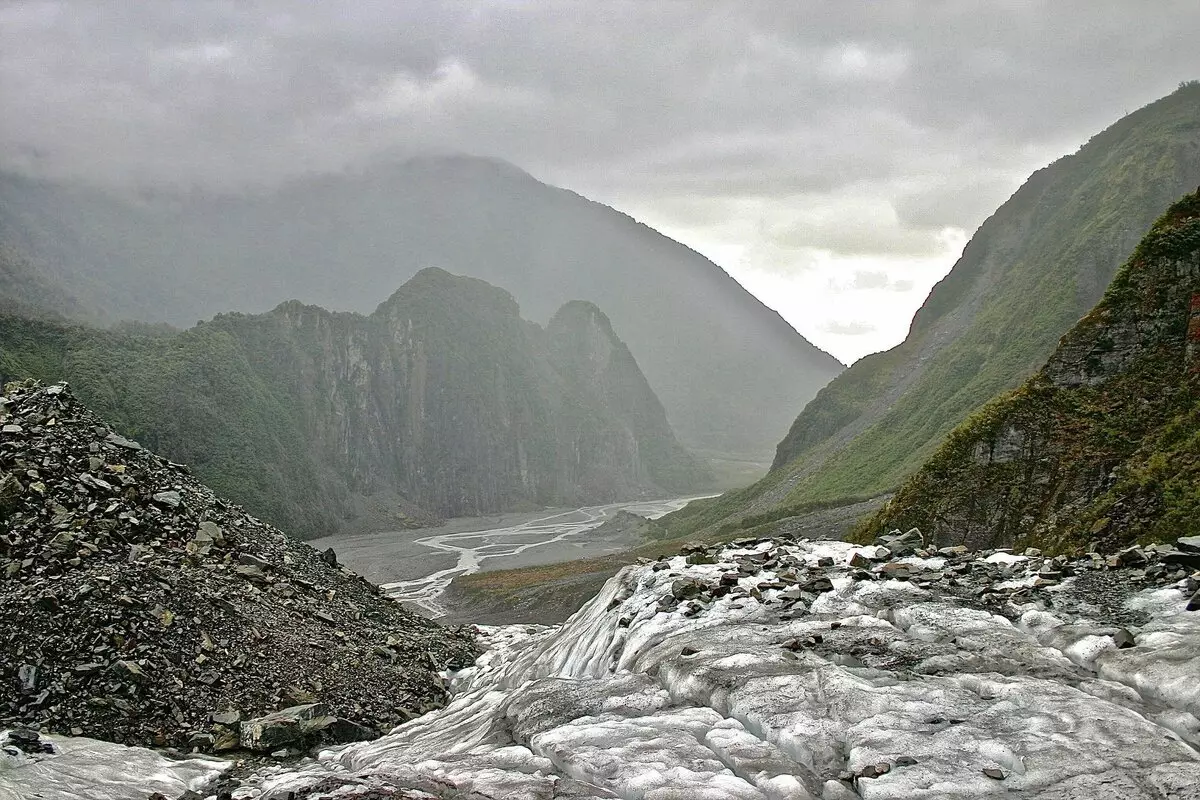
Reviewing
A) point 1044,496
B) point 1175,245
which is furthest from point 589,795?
point 1175,245

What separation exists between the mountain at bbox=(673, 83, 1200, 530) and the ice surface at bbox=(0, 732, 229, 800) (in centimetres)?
7426

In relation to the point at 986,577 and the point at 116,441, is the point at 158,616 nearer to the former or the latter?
the point at 116,441

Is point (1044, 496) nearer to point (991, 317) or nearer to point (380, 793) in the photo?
point (380, 793)

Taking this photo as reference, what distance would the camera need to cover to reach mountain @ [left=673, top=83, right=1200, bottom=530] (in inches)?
3784

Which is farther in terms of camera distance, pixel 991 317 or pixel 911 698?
pixel 991 317

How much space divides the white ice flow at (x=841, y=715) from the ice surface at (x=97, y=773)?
1976 millimetres

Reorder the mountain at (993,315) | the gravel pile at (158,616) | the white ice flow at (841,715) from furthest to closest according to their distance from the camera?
the mountain at (993,315) → the gravel pile at (158,616) → the white ice flow at (841,715)

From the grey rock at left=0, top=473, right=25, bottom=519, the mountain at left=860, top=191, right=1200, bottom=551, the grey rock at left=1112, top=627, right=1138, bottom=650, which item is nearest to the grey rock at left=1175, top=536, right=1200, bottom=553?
the grey rock at left=1112, top=627, right=1138, bottom=650

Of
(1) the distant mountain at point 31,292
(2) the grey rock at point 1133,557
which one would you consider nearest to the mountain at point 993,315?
(2) the grey rock at point 1133,557

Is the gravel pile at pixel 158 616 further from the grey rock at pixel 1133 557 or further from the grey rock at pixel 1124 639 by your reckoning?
the grey rock at pixel 1133 557

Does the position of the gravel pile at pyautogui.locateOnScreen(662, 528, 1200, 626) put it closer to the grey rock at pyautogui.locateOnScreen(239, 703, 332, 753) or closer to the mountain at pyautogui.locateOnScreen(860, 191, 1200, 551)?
the mountain at pyautogui.locateOnScreen(860, 191, 1200, 551)

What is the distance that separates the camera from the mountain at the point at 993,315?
96.1 metres

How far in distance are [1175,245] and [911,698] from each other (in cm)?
2699

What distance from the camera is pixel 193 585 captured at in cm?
2328
